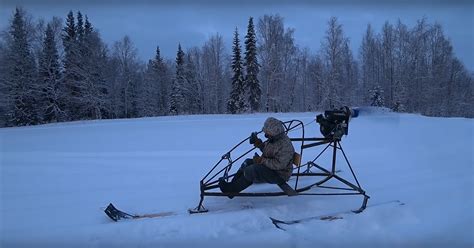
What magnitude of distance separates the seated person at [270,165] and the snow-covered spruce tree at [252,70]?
27.4 m

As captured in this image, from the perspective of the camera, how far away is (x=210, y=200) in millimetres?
5578

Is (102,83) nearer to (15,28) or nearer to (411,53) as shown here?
(15,28)

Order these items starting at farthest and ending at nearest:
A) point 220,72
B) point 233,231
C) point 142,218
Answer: point 220,72 → point 142,218 → point 233,231

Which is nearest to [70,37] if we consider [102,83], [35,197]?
[102,83]

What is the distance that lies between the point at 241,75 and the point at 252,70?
4.50 ft

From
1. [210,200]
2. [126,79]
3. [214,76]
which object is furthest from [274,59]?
[210,200]

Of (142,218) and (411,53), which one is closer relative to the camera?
(142,218)

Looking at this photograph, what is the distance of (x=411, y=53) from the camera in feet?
109

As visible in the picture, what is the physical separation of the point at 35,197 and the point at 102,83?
29794 millimetres

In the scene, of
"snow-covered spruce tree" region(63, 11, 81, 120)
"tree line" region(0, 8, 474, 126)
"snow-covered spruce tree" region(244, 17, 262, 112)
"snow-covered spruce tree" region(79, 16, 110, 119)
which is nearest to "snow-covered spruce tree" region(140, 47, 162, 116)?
"tree line" region(0, 8, 474, 126)

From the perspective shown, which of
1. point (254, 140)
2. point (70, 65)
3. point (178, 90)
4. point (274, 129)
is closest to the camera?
point (274, 129)

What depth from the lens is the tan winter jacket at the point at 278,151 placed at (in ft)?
16.3

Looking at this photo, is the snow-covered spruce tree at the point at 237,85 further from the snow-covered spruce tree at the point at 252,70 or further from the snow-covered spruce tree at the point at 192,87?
the snow-covered spruce tree at the point at 192,87

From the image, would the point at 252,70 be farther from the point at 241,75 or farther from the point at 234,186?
the point at 234,186
